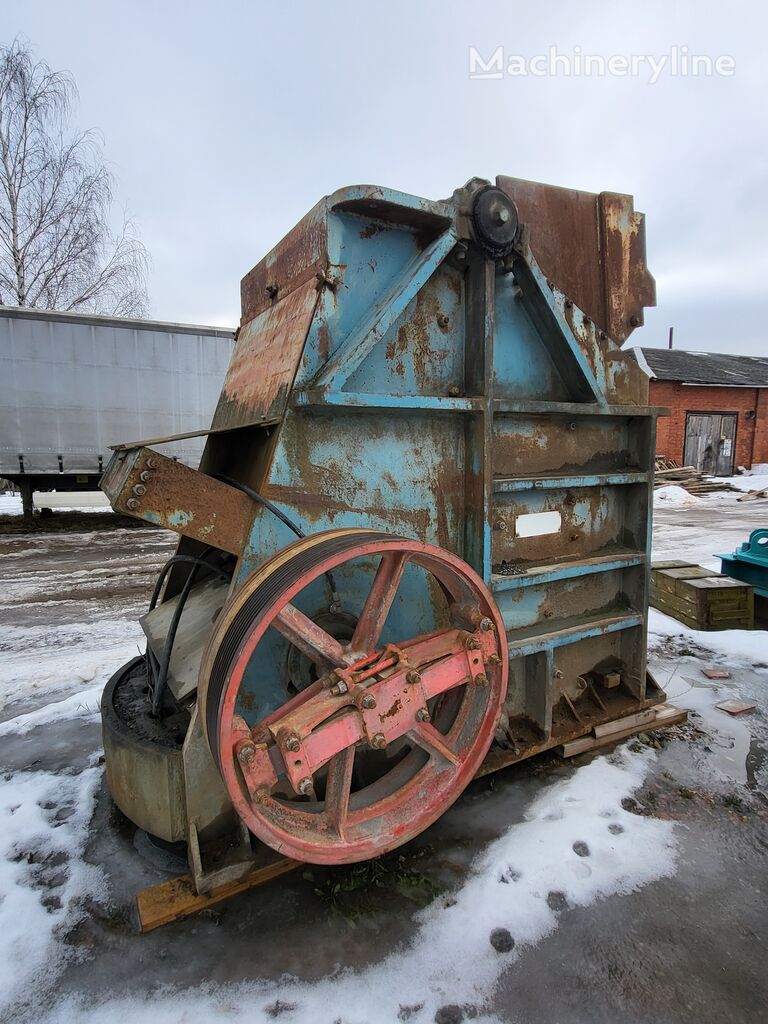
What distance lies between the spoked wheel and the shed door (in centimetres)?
2278

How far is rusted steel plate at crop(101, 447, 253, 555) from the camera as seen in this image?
74.1 inches

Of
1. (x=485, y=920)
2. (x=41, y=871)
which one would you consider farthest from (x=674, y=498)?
(x=41, y=871)

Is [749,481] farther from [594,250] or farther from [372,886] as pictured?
[372,886]

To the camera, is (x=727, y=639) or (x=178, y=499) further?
(x=727, y=639)

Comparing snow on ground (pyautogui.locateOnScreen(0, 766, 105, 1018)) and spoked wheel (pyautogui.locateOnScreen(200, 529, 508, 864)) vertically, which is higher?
spoked wheel (pyautogui.locateOnScreen(200, 529, 508, 864))

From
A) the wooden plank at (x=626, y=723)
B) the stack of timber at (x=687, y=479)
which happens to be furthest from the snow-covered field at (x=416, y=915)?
the stack of timber at (x=687, y=479)

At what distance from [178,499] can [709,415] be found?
24.6 meters

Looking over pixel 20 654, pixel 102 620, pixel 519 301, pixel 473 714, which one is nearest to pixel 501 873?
pixel 473 714

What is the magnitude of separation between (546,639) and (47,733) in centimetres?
298

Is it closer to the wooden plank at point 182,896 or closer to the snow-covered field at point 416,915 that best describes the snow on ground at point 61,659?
the snow-covered field at point 416,915

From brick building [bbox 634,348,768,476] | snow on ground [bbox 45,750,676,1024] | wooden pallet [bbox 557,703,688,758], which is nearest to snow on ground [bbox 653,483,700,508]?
brick building [bbox 634,348,768,476]

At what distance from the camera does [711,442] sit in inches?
870

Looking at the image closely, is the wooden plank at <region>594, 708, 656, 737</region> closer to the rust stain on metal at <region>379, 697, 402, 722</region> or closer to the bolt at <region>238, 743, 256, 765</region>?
the rust stain on metal at <region>379, 697, 402, 722</region>

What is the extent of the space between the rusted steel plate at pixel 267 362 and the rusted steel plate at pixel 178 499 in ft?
1.18
